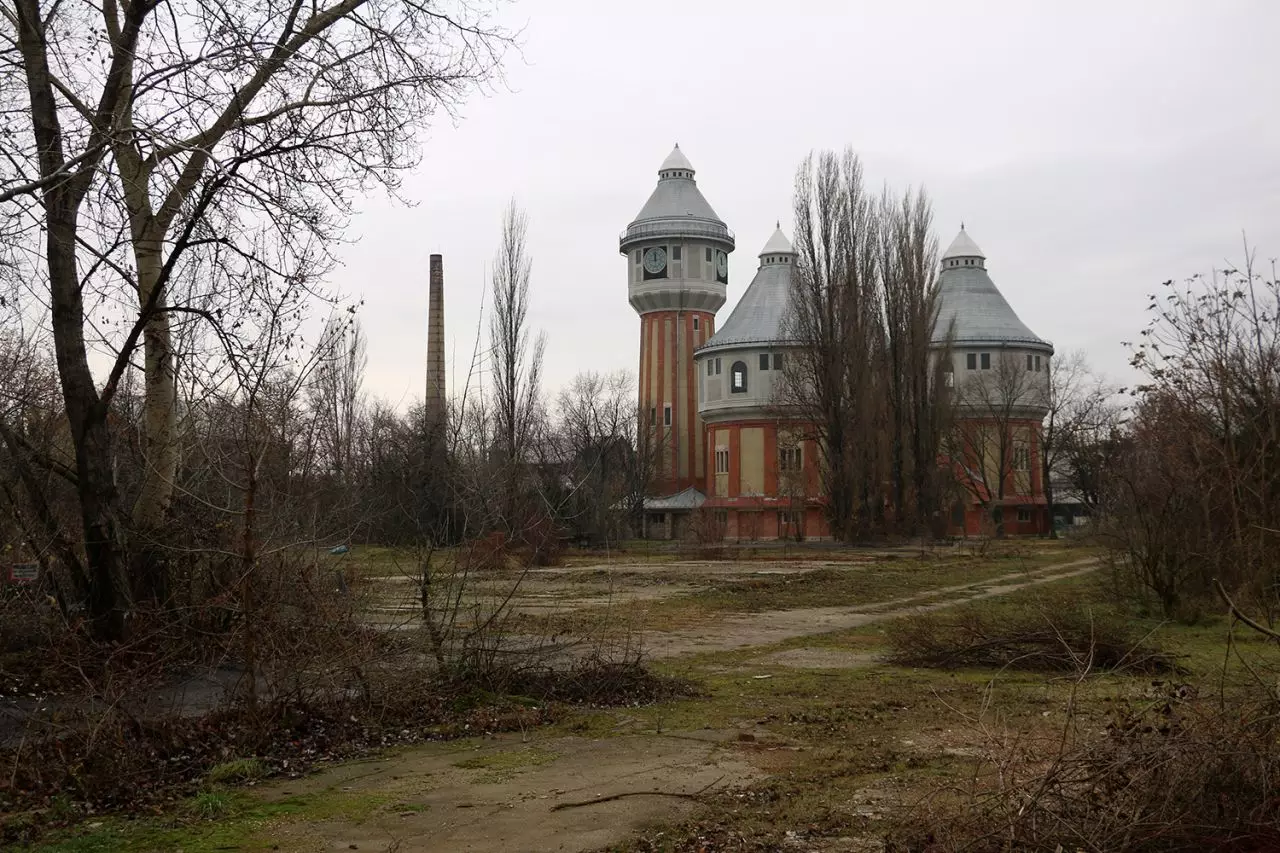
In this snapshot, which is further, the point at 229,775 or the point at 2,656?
the point at 2,656

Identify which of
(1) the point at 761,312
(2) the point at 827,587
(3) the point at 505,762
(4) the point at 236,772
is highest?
(1) the point at 761,312

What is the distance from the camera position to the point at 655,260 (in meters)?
60.5

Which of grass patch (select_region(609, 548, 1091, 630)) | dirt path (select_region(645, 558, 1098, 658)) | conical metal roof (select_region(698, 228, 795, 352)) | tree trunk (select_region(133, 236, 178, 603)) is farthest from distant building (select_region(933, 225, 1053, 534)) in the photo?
tree trunk (select_region(133, 236, 178, 603))

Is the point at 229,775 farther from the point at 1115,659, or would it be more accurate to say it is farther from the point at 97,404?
the point at 1115,659

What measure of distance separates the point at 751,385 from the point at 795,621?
38653 mm

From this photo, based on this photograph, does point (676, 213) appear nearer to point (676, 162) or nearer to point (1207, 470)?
point (676, 162)

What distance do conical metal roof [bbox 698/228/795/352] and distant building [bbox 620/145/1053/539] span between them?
0.08 m

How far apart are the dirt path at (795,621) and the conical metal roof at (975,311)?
34.3 m

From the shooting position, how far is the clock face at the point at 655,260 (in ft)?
198

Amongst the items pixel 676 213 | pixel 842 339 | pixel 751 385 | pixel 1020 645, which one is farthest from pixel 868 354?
pixel 1020 645

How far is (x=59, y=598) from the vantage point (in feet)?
30.9

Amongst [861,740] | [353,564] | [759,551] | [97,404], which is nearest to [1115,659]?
[861,740]

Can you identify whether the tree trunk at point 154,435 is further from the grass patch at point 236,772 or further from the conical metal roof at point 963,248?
the conical metal roof at point 963,248

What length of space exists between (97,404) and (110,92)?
2441 millimetres
